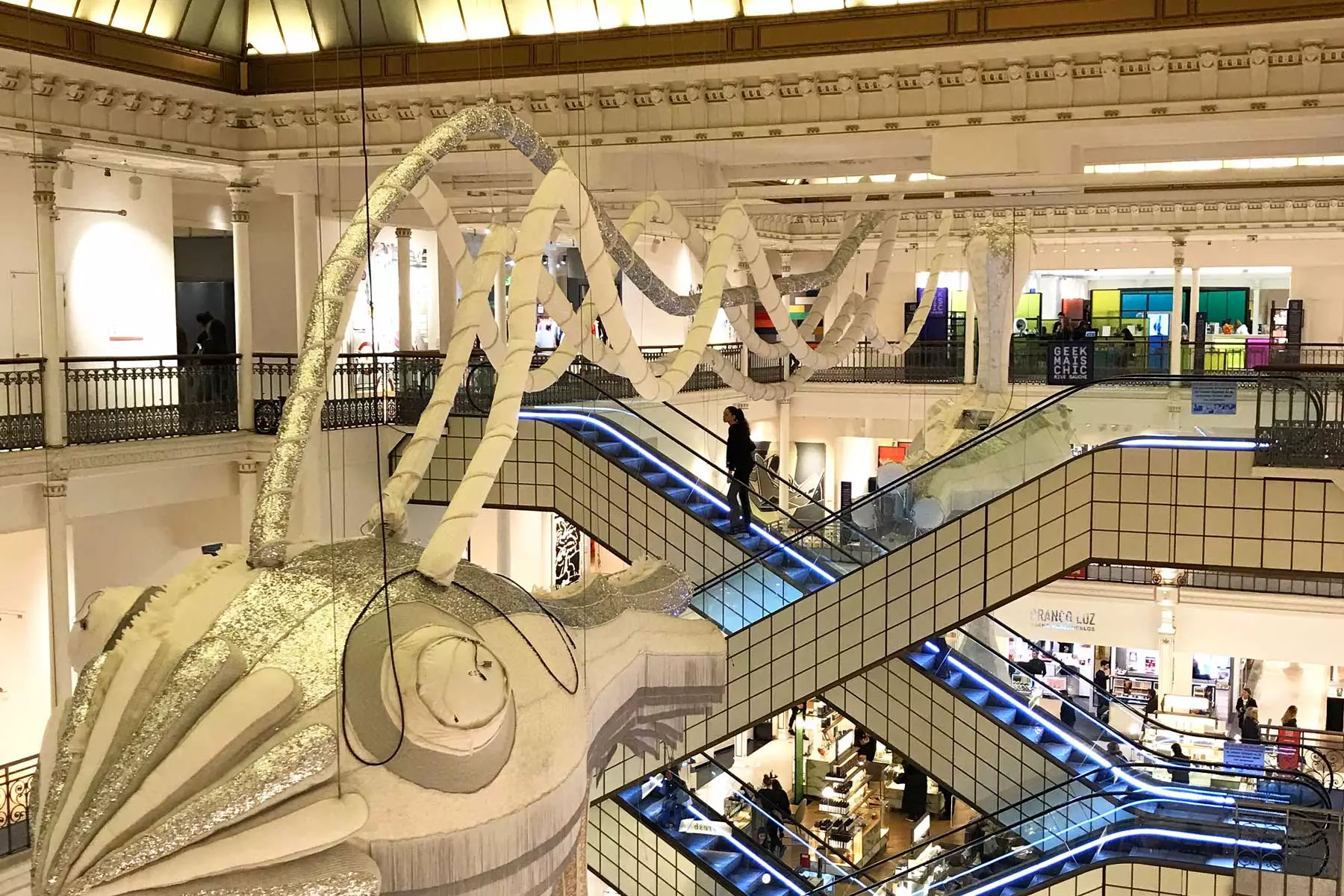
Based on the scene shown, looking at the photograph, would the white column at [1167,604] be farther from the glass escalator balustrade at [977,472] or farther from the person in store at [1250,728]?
the glass escalator balustrade at [977,472]

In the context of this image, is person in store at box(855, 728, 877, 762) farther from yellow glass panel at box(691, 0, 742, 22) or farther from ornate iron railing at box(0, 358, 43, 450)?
yellow glass panel at box(691, 0, 742, 22)

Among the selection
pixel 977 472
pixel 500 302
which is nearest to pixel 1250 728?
pixel 977 472

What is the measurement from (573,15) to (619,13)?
380 millimetres

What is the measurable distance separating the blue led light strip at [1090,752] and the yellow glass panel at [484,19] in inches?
276

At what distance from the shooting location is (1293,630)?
18.2 meters

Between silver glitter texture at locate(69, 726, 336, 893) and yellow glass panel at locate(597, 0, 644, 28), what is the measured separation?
7509 mm

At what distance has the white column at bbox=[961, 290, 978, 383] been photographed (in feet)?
67.6

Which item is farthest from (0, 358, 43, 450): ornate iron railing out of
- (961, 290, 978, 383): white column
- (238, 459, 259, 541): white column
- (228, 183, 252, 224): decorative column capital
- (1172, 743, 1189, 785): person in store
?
(961, 290, 978, 383): white column

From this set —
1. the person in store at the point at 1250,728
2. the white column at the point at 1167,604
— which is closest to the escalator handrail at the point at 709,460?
the person in store at the point at 1250,728

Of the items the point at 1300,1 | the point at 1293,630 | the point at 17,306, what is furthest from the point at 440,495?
the point at 1293,630

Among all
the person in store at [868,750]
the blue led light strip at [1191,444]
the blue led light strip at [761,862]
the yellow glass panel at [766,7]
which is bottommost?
the person in store at [868,750]

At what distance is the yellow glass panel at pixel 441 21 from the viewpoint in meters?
11.3

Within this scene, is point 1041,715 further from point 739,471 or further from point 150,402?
point 150,402

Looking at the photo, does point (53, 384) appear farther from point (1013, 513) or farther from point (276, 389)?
point (1013, 513)
